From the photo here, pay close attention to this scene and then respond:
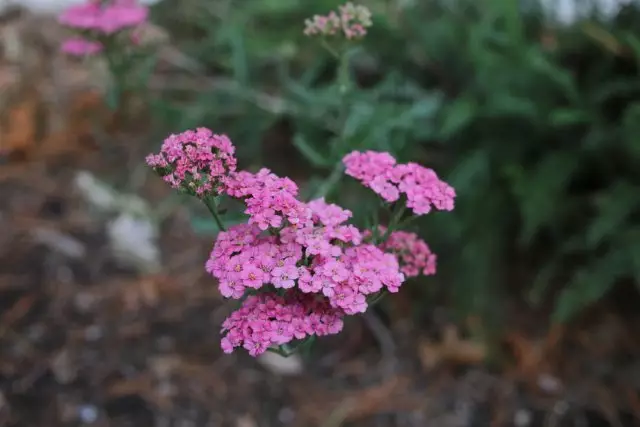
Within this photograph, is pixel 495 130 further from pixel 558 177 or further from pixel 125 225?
pixel 125 225

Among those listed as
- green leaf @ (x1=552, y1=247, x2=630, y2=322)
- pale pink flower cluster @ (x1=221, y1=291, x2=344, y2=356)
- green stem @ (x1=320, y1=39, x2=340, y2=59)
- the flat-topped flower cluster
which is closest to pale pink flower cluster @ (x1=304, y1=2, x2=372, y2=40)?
green stem @ (x1=320, y1=39, x2=340, y2=59)

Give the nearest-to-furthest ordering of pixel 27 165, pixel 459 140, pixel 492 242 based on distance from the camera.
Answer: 1. pixel 492 242
2. pixel 459 140
3. pixel 27 165

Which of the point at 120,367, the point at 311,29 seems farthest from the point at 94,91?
the point at 311,29

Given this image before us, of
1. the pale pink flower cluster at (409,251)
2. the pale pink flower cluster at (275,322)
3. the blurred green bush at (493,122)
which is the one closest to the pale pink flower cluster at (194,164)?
the pale pink flower cluster at (275,322)

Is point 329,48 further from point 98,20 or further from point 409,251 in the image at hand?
point 98,20

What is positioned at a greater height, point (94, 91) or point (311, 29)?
point (94, 91)

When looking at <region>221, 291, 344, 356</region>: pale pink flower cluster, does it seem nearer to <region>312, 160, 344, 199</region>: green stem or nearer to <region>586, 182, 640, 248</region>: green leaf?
<region>312, 160, 344, 199</region>: green stem
